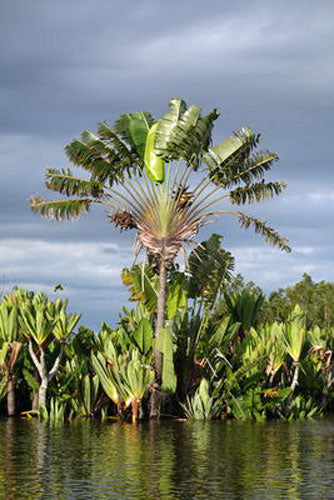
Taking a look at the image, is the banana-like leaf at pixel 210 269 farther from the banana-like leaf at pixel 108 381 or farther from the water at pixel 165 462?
the water at pixel 165 462

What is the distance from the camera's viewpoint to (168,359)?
2172 cm

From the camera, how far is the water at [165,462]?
34.1ft

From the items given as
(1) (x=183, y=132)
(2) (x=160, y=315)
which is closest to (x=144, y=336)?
(2) (x=160, y=315)

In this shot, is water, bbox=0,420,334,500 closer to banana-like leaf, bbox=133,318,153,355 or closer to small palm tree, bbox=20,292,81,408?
small palm tree, bbox=20,292,81,408

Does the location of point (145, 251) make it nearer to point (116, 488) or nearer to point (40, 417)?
point (40, 417)

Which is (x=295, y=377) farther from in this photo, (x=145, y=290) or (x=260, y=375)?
(x=145, y=290)

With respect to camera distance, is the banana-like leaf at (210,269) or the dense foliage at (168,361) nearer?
the dense foliage at (168,361)

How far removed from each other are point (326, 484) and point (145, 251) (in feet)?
→ 42.7

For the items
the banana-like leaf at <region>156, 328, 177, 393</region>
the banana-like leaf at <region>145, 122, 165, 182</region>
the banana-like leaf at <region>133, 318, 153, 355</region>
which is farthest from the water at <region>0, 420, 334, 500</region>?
the banana-like leaf at <region>145, 122, 165, 182</region>

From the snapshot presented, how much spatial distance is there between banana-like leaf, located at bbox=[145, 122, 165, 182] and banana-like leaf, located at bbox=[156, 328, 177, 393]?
192 inches

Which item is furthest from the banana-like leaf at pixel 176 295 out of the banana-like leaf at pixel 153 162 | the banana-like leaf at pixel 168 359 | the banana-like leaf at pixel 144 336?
the banana-like leaf at pixel 153 162

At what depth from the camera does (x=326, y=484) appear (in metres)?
11.0

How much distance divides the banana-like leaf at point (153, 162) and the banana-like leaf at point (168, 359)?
4.87 m

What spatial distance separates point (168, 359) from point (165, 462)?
8501 millimetres
